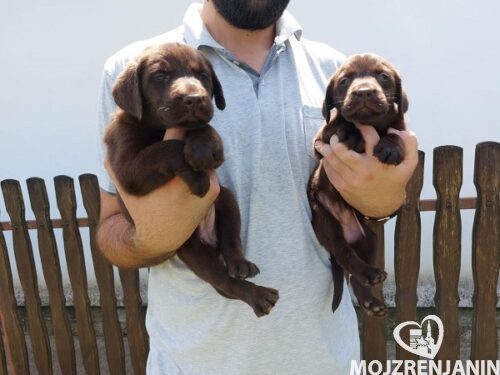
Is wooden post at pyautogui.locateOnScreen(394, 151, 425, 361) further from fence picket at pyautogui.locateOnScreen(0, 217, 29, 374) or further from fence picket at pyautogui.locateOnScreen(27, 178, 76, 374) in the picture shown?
fence picket at pyautogui.locateOnScreen(0, 217, 29, 374)

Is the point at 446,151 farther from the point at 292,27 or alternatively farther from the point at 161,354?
the point at 161,354

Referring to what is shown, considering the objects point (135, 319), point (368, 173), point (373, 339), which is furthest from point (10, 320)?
point (368, 173)

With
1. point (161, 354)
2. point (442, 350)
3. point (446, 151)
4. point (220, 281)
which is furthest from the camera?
point (442, 350)

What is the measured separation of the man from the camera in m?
2.14

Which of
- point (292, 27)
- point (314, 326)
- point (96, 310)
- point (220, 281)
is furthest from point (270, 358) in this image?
point (96, 310)

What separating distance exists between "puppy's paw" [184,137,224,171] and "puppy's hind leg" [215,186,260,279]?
233 mm

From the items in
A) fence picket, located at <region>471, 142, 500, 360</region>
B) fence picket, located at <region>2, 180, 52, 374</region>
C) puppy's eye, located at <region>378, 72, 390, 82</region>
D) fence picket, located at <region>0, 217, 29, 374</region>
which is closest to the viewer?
puppy's eye, located at <region>378, 72, 390, 82</region>

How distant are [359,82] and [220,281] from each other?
35.0 inches

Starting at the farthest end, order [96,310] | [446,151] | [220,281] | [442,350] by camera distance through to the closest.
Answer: [96,310] → [442,350] → [446,151] → [220,281]

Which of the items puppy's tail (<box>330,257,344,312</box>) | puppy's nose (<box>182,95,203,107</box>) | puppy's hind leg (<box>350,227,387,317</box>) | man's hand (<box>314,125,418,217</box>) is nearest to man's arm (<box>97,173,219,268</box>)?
puppy's nose (<box>182,95,203,107</box>)

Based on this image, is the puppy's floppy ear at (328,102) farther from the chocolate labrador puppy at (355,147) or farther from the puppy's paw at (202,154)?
the puppy's paw at (202,154)

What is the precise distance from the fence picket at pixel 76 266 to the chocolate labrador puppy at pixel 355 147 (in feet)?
7.67

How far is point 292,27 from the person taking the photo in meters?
2.34

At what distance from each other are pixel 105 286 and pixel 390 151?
2.76 metres
